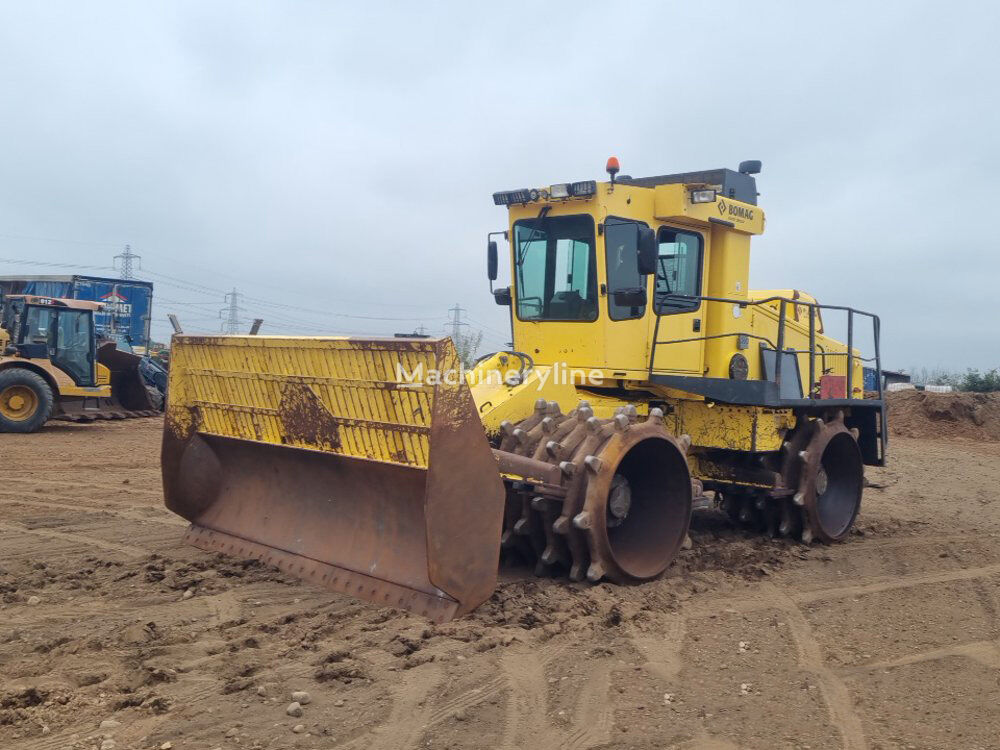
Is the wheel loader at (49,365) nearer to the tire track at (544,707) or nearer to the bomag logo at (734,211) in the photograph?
the bomag logo at (734,211)

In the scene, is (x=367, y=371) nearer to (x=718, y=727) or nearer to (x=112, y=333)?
(x=718, y=727)

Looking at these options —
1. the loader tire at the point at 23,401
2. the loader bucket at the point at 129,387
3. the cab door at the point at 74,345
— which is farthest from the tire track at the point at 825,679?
the loader bucket at the point at 129,387

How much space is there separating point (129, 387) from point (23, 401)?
3.11 metres

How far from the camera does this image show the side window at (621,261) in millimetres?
6781

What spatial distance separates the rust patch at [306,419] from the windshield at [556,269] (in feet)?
7.25

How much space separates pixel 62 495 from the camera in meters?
9.42

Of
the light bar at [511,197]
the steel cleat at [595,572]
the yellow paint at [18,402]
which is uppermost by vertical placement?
the light bar at [511,197]

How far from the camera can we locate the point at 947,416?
22.7 m

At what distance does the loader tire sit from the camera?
50.4 ft

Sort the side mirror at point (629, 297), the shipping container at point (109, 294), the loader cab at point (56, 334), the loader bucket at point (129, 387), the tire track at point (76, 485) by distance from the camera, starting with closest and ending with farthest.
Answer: the side mirror at point (629, 297) → the tire track at point (76, 485) → the loader cab at point (56, 334) → the loader bucket at point (129, 387) → the shipping container at point (109, 294)

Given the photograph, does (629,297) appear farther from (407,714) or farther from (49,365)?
(49,365)

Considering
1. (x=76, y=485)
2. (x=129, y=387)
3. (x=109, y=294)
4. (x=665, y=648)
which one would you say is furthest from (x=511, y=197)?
(x=109, y=294)

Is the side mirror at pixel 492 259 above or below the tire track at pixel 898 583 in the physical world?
above

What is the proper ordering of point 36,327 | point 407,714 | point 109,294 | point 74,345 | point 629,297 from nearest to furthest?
1. point 407,714
2. point 629,297
3. point 36,327
4. point 74,345
5. point 109,294
